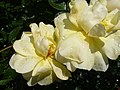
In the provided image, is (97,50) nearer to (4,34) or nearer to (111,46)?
(111,46)

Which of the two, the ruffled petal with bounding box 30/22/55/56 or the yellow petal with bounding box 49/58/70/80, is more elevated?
the ruffled petal with bounding box 30/22/55/56

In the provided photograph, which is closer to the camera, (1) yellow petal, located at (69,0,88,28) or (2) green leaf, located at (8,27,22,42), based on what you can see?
(1) yellow petal, located at (69,0,88,28)

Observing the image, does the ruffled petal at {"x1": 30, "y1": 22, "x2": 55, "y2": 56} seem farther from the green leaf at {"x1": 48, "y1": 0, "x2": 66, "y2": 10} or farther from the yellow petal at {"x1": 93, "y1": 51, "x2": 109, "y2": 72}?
the green leaf at {"x1": 48, "y1": 0, "x2": 66, "y2": 10}

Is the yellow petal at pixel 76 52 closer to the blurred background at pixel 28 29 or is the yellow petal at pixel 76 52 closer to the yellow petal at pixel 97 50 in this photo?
the yellow petal at pixel 97 50

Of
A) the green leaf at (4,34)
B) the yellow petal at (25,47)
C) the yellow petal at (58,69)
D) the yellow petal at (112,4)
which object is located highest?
the yellow petal at (112,4)

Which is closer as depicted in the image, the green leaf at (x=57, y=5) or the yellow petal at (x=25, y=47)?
the yellow petal at (x=25, y=47)

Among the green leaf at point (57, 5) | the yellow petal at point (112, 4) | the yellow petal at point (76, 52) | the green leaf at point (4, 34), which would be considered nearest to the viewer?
the yellow petal at point (76, 52)

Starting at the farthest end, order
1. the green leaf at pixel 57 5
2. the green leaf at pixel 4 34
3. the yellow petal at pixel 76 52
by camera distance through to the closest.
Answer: the green leaf at pixel 4 34 → the green leaf at pixel 57 5 → the yellow petal at pixel 76 52

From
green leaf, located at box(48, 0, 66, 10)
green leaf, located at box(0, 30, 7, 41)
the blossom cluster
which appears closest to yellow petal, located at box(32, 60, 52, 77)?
the blossom cluster

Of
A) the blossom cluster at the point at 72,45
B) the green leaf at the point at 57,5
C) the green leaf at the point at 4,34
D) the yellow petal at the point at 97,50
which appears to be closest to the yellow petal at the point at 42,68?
the blossom cluster at the point at 72,45

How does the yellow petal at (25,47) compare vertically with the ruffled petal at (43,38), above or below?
below
